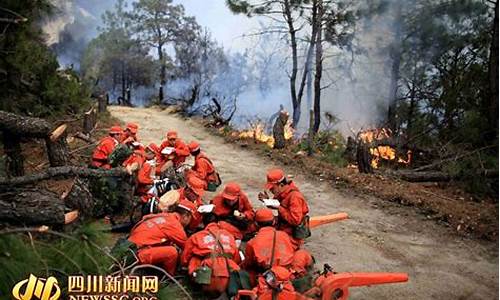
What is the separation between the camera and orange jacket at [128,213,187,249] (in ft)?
13.7

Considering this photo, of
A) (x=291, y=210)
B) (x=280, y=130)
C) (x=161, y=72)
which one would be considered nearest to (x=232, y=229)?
(x=291, y=210)

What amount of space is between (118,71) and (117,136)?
2339 cm

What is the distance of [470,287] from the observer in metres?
5.02

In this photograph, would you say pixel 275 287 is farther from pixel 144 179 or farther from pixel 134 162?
pixel 134 162

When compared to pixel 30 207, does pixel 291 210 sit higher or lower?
lower

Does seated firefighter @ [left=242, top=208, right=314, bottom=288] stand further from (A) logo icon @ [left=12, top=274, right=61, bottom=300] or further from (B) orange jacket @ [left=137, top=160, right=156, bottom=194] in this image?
(B) orange jacket @ [left=137, top=160, right=156, bottom=194]

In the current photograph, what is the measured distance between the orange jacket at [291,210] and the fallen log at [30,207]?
97.8 inches

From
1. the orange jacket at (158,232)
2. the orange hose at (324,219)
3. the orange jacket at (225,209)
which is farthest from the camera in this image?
the orange hose at (324,219)

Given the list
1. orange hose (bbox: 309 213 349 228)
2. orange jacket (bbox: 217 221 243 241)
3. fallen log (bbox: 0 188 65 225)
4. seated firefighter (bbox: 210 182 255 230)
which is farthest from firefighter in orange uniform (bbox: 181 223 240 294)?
orange hose (bbox: 309 213 349 228)

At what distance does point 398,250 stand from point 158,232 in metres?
3.51

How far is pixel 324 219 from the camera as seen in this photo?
21.9 ft

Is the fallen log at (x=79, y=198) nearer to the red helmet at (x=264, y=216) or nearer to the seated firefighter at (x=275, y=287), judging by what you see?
the red helmet at (x=264, y=216)

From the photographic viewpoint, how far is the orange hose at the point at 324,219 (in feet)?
21.3

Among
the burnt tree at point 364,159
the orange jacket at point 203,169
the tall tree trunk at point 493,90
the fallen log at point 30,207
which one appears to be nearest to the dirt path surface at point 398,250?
the burnt tree at point 364,159
